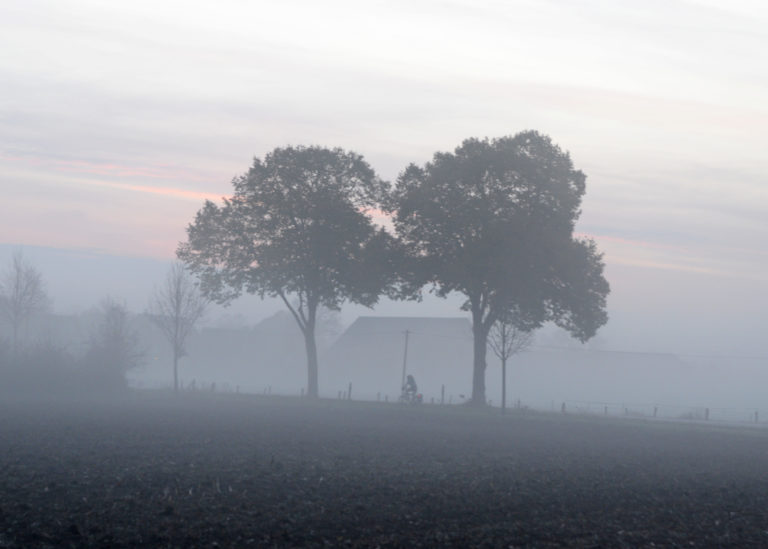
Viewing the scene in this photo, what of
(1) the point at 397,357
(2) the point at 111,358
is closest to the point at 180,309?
(2) the point at 111,358

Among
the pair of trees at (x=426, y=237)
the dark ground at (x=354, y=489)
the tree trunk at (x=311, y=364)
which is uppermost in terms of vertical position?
the pair of trees at (x=426, y=237)

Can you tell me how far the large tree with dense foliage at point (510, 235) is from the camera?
53969 mm

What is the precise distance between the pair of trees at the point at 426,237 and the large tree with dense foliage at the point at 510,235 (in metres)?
0.08

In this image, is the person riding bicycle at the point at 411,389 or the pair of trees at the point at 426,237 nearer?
the pair of trees at the point at 426,237

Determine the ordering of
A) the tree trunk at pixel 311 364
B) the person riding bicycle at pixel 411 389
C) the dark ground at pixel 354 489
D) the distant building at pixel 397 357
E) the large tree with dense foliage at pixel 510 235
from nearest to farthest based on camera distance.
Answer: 1. the dark ground at pixel 354 489
2. the large tree with dense foliage at pixel 510 235
3. the person riding bicycle at pixel 411 389
4. the tree trunk at pixel 311 364
5. the distant building at pixel 397 357

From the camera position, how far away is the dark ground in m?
13.5

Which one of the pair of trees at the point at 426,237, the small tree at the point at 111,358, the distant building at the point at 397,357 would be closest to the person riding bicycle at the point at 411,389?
the pair of trees at the point at 426,237

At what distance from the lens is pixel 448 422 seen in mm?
46406

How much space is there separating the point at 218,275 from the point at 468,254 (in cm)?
2188

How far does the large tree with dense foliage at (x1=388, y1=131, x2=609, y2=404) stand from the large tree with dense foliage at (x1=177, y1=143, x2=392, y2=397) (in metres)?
6.86

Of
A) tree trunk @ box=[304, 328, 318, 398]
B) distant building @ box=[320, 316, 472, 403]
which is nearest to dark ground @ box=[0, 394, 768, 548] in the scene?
tree trunk @ box=[304, 328, 318, 398]

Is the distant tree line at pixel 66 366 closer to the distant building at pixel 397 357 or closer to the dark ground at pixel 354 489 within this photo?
the dark ground at pixel 354 489

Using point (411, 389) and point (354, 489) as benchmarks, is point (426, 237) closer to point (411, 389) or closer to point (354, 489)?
point (411, 389)

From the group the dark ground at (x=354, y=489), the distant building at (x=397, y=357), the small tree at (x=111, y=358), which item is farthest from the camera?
the distant building at (x=397, y=357)
